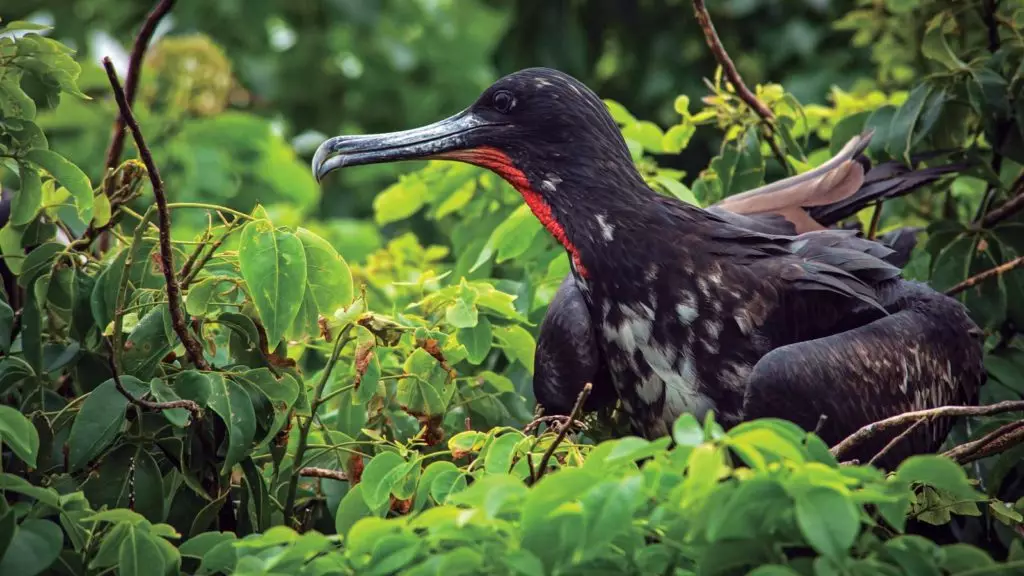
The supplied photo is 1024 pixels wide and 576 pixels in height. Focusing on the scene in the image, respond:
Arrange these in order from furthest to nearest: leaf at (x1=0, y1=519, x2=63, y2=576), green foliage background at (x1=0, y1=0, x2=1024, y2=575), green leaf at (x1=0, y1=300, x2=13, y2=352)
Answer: green leaf at (x1=0, y1=300, x2=13, y2=352)
leaf at (x1=0, y1=519, x2=63, y2=576)
green foliage background at (x1=0, y1=0, x2=1024, y2=575)

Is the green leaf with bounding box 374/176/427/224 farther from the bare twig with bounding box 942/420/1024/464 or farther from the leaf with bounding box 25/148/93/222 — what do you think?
Answer: the bare twig with bounding box 942/420/1024/464

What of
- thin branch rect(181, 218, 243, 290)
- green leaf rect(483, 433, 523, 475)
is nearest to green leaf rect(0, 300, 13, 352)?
thin branch rect(181, 218, 243, 290)

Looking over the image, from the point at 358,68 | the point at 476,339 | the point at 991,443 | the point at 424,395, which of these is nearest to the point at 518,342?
the point at 476,339

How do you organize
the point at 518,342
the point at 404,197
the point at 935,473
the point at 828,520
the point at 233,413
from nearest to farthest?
the point at 828,520 < the point at 935,473 < the point at 233,413 < the point at 518,342 < the point at 404,197

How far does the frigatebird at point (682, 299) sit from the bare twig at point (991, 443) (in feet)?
1.33

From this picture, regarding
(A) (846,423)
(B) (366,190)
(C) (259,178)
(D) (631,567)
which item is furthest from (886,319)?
(B) (366,190)

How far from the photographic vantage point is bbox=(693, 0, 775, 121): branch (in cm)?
465

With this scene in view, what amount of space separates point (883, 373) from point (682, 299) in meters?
0.56

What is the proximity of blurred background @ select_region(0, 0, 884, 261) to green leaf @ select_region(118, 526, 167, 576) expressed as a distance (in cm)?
384

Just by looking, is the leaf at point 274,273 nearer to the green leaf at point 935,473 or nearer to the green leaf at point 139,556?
the green leaf at point 139,556

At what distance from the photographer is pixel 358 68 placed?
1068 cm

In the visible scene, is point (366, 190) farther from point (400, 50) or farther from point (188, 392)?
point (188, 392)

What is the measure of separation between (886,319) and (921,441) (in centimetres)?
35

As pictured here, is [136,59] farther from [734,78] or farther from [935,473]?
[935,473]
